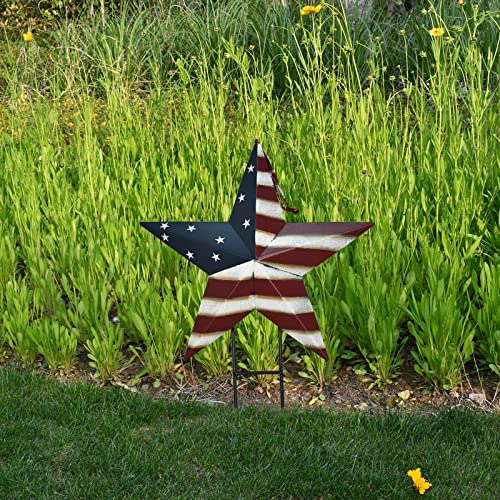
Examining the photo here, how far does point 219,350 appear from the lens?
359 cm

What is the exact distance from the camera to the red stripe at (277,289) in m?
3.07

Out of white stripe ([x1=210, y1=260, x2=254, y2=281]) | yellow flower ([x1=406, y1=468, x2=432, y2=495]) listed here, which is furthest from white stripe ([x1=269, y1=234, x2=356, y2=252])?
yellow flower ([x1=406, y1=468, x2=432, y2=495])

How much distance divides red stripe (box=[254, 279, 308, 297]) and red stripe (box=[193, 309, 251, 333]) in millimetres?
134

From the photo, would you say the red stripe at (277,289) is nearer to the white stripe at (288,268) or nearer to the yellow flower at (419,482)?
the white stripe at (288,268)

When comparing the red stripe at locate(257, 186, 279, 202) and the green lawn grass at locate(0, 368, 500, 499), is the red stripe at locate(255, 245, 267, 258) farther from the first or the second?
the green lawn grass at locate(0, 368, 500, 499)

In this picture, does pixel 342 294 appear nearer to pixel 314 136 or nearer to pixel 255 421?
pixel 255 421

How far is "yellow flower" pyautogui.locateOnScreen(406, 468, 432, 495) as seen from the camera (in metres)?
2.69

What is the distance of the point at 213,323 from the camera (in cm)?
308

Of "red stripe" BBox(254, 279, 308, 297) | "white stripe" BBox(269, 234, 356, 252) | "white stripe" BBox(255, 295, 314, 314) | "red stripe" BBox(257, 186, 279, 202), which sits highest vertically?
"red stripe" BBox(257, 186, 279, 202)

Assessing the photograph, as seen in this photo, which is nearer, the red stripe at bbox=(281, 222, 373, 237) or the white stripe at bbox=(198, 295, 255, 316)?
the red stripe at bbox=(281, 222, 373, 237)

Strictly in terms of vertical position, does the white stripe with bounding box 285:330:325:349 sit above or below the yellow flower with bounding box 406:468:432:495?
above

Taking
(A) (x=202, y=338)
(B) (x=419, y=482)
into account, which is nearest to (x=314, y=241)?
(A) (x=202, y=338)

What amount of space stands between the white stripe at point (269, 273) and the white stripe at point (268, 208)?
0.62ft

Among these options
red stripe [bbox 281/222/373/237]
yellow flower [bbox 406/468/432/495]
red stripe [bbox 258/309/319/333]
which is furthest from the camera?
red stripe [bbox 258/309/319/333]
